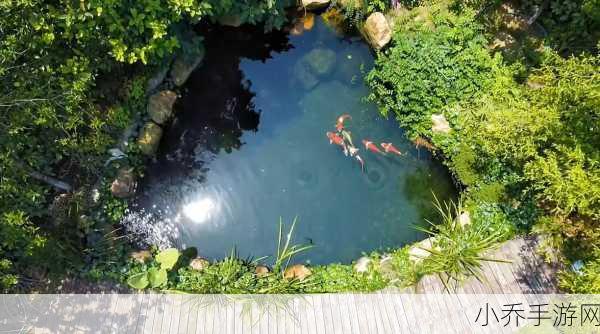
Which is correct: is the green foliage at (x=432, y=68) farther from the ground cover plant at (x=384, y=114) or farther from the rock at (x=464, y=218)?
the rock at (x=464, y=218)

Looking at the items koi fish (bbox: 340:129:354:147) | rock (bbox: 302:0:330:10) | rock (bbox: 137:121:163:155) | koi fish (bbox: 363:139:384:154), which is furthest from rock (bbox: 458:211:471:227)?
rock (bbox: 137:121:163:155)

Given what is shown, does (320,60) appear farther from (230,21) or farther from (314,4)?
(230,21)

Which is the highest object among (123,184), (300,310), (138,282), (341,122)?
(341,122)

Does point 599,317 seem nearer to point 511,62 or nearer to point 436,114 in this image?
point 436,114

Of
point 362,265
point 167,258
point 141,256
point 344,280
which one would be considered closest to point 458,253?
point 362,265

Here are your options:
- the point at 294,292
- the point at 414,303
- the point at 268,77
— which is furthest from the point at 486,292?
the point at 268,77
